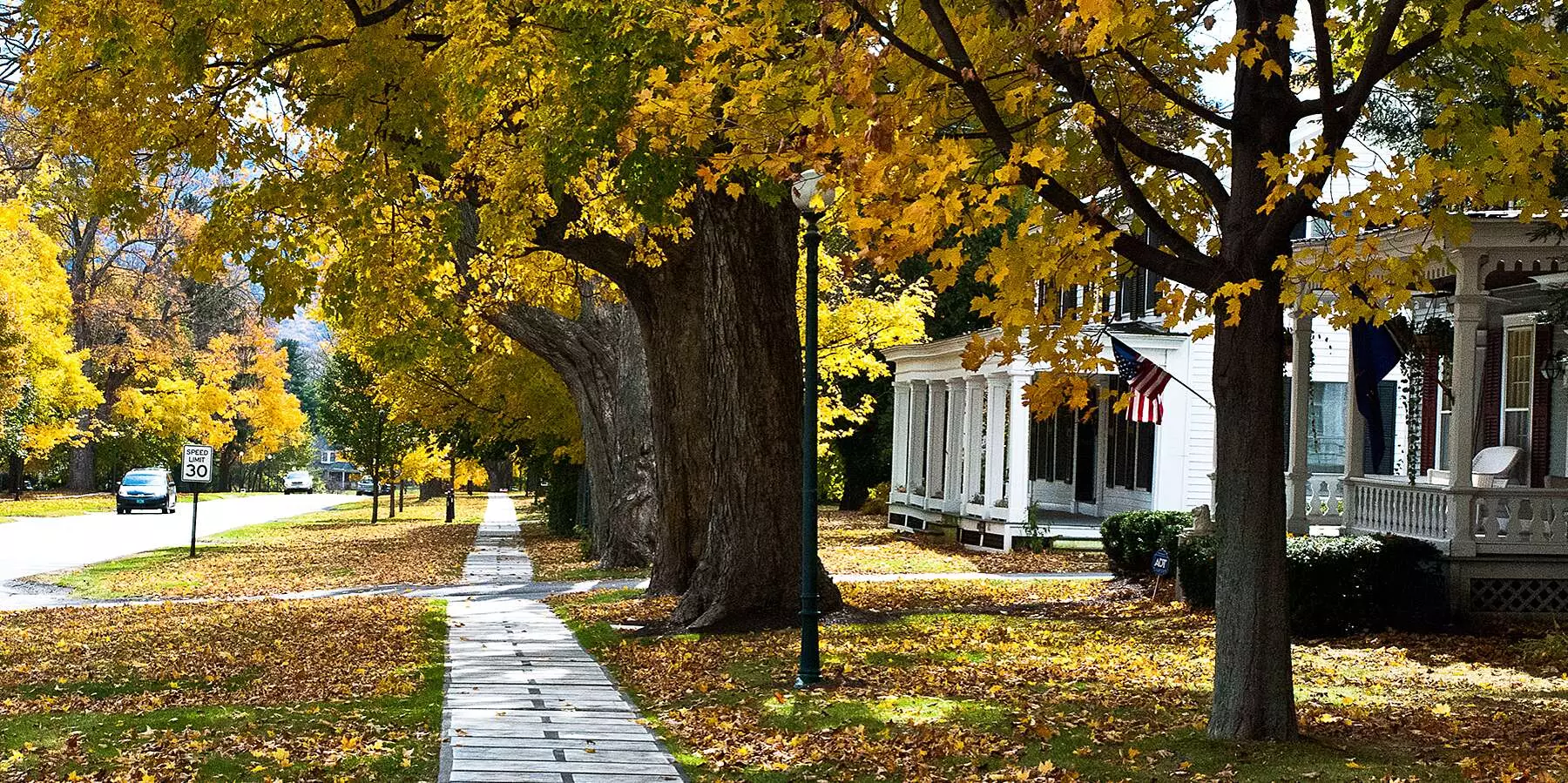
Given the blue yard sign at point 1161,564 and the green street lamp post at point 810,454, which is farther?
the blue yard sign at point 1161,564

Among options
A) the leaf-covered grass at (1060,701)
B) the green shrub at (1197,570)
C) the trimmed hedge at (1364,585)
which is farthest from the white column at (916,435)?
the trimmed hedge at (1364,585)

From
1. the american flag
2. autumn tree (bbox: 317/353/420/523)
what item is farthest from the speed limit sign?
the american flag

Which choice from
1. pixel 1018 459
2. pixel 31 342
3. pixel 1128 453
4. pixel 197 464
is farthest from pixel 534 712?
pixel 31 342

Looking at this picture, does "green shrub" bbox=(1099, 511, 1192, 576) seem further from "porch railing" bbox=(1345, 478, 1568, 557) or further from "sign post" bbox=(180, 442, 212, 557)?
"sign post" bbox=(180, 442, 212, 557)

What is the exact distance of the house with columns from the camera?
1523 cm

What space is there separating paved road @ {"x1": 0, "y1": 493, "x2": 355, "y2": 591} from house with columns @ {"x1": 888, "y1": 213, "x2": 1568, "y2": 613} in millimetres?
16643

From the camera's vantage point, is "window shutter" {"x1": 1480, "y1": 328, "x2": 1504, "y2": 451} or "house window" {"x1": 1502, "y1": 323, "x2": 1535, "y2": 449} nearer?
"house window" {"x1": 1502, "y1": 323, "x2": 1535, "y2": 449}

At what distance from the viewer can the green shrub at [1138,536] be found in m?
19.4

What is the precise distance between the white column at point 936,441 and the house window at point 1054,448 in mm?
1930

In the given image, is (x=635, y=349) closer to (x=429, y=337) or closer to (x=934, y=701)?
(x=429, y=337)

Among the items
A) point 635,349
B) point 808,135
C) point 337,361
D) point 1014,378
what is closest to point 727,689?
point 808,135

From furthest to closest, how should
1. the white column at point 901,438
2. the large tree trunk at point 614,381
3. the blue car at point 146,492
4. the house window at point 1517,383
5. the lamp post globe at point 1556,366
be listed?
the blue car at point 146,492
the white column at point 901,438
the large tree trunk at point 614,381
the house window at point 1517,383
the lamp post globe at point 1556,366

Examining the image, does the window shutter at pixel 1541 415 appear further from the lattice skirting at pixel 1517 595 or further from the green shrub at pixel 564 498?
the green shrub at pixel 564 498

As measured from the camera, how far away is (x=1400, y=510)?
640 inches
